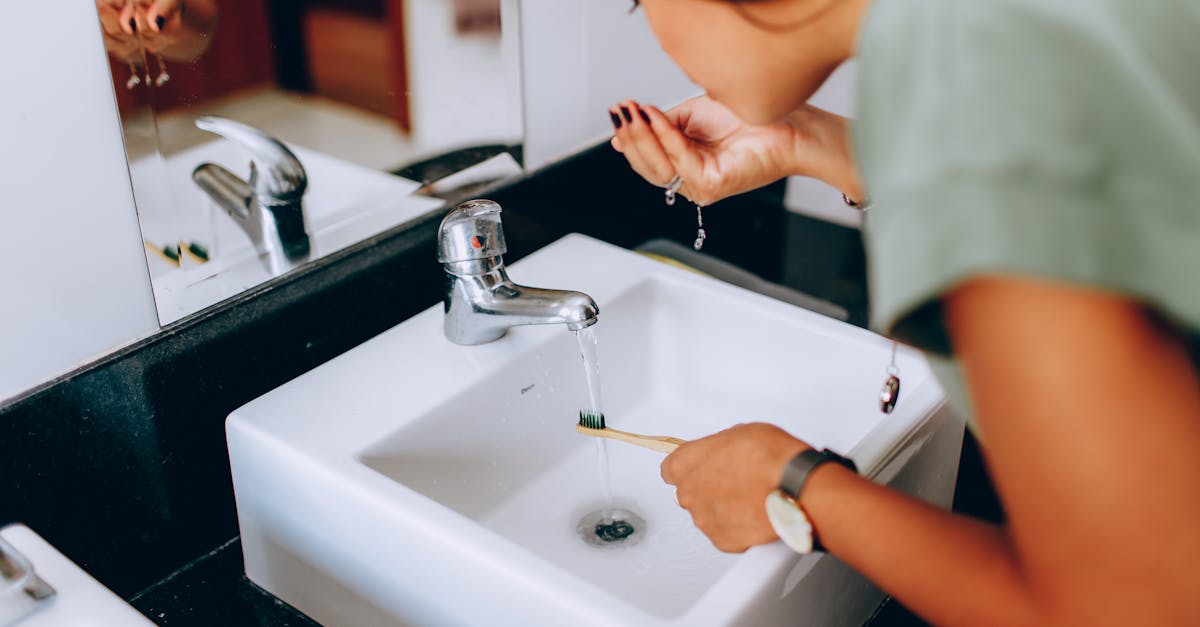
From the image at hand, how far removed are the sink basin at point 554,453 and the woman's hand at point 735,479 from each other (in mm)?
27

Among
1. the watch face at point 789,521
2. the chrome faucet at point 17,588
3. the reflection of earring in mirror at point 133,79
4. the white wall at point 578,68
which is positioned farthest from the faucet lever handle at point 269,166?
the watch face at point 789,521

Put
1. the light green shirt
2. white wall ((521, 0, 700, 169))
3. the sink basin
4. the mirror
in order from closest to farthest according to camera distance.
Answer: the light green shirt → the sink basin → the mirror → white wall ((521, 0, 700, 169))

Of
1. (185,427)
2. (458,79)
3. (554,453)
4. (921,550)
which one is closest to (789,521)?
(921,550)

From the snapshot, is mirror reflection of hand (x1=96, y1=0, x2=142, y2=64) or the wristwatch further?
mirror reflection of hand (x1=96, y1=0, x2=142, y2=64)

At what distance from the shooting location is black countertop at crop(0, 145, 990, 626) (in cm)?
88

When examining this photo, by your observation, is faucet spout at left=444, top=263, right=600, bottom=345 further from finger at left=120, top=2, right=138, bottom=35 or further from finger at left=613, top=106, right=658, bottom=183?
finger at left=120, top=2, right=138, bottom=35

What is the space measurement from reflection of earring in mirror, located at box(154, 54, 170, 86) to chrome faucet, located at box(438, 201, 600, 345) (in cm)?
27

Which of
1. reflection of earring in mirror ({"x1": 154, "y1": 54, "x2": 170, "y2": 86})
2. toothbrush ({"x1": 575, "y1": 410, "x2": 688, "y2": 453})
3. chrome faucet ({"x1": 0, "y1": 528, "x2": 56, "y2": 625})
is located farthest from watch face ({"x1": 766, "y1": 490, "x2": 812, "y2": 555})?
reflection of earring in mirror ({"x1": 154, "y1": 54, "x2": 170, "y2": 86})

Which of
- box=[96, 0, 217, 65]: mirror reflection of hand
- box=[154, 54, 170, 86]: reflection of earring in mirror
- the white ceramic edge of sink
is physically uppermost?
box=[96, 0, 217, 65]: mirror reflection of hand

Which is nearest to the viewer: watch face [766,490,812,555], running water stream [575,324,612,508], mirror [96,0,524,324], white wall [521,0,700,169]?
watch face [766,490,812,555]

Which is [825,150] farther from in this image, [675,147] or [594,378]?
[594,378]

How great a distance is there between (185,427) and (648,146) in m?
0.50

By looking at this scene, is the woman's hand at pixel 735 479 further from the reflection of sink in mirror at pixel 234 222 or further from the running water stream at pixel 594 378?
the reflection of sink in mirror at pixel 234 222

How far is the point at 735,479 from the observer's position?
0.76m
